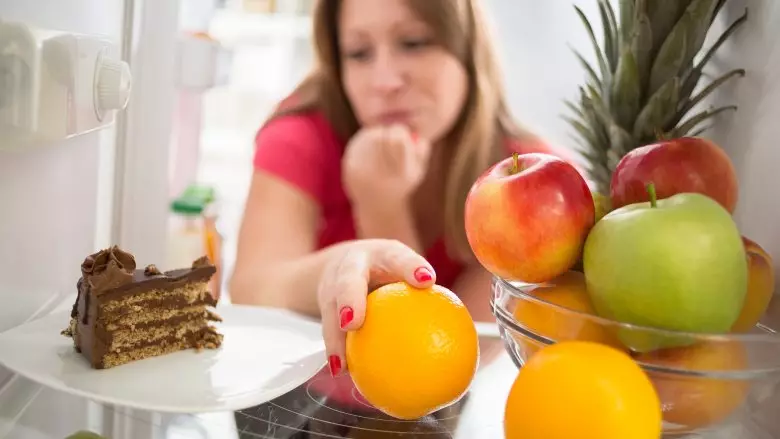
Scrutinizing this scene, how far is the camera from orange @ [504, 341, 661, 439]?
1.52ft

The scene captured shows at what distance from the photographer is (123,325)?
0.67m

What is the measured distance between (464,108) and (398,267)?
0.72 m

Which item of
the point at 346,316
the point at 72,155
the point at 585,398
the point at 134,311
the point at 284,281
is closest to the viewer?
the point at 585,398

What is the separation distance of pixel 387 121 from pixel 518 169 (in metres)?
0.70

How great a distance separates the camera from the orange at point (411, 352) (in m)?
0.55

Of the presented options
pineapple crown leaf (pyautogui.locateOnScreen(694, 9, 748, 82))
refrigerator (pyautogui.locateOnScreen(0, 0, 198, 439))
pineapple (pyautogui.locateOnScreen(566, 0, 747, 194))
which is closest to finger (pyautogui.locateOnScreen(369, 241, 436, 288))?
refrigerator (pyautogui.locateOnScreen(0, 0, 198, 439))

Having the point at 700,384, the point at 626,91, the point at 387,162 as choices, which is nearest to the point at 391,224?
the point at 387,162

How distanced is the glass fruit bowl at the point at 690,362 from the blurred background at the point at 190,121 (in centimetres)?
27

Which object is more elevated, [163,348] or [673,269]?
[673,269]

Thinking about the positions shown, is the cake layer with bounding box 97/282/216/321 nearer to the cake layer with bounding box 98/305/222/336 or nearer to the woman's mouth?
the cake layer with bounding box 98/305/222/336

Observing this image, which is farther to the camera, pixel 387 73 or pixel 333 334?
pixel 387 73

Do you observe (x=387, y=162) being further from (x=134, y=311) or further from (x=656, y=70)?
(x=134, y=311)

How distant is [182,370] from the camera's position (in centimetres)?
66

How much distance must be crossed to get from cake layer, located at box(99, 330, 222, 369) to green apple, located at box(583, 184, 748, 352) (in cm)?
40
